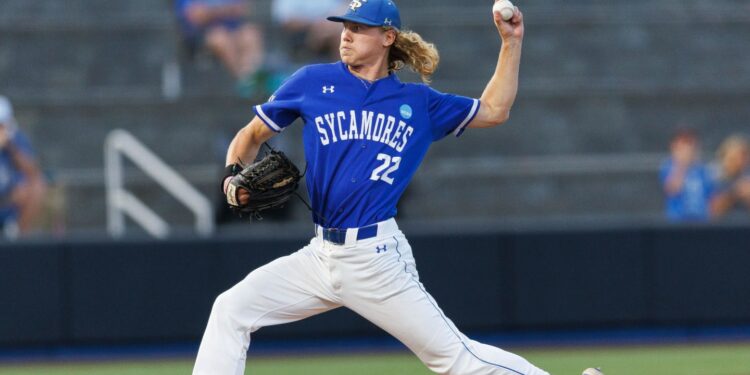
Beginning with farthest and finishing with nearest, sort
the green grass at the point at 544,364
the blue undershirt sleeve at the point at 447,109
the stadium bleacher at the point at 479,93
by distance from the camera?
1. the stadium bleacher at the point at 479,93
2. the green grass at the point at 544,364
3. the blue undershirt sleeve at the point at 447,109

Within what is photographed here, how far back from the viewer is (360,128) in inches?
232

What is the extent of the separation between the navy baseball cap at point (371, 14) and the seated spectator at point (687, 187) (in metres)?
7.72

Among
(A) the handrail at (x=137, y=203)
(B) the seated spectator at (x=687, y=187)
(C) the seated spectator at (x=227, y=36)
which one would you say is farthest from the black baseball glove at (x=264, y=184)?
(C) the seated spectator at (x=227, y=36)

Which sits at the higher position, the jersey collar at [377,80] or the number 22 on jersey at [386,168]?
the jersey collar at [377,80]

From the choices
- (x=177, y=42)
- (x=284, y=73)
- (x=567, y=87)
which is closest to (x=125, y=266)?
(x=284, y=73)

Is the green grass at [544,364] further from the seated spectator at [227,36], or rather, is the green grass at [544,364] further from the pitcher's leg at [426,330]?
the seated spectator at [227,36]

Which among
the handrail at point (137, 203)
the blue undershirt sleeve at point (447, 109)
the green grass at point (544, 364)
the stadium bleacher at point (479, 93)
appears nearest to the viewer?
the blue undershirt sleeve at point (447, 109)

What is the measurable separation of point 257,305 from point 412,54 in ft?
4.58

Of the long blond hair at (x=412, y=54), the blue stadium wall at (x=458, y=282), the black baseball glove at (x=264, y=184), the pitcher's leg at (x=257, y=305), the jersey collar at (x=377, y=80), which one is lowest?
the blue stadium wall at (x=458, y=282)

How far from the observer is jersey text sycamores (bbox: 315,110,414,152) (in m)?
5.88

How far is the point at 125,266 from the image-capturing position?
36.1 feet

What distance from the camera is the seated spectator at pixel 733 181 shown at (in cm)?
1351

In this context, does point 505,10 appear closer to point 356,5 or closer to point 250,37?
point 356,5

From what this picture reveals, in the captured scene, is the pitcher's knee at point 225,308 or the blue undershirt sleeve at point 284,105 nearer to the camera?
the pitcher's knee at point 225,308
